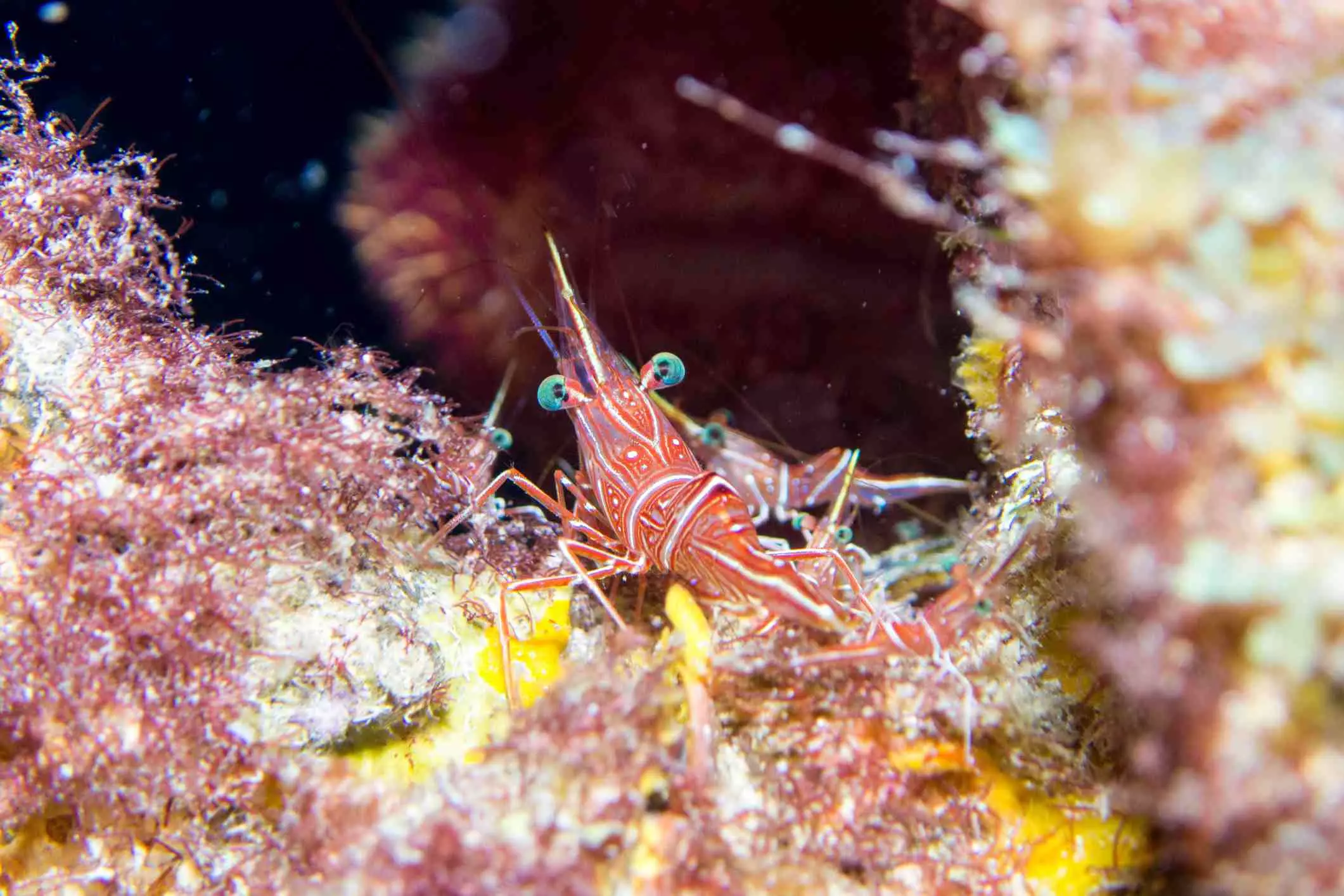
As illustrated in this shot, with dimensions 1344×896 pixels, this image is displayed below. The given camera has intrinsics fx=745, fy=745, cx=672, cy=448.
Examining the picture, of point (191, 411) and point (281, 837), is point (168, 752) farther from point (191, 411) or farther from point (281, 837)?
point (191, 411)

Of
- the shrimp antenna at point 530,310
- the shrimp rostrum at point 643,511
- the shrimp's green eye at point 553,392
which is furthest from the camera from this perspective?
the shrimp antenna at point 530,310

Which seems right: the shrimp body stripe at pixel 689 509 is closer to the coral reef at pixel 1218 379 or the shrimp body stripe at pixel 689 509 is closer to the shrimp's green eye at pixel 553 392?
the shrimp's green eye at pixel 553 392

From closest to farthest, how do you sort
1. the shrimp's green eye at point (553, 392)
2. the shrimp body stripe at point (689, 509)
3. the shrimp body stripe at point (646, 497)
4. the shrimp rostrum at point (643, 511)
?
the shrimp rostrum at point (643, 511), the shrimp body stripe at point (689, 509), the shrimp body stripe at point (646, 497), the shrimp's green eye at point (553, 392)

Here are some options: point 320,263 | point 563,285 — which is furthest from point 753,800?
point 320,263

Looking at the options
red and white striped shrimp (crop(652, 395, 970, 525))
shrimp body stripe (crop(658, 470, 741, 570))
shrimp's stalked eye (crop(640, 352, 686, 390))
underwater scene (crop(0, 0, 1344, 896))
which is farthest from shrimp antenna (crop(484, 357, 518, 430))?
shrimp body stripe (crop(658, 470, 741, 570))

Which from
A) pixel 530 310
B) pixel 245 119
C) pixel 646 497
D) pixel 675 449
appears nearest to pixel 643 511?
pixel 646 497

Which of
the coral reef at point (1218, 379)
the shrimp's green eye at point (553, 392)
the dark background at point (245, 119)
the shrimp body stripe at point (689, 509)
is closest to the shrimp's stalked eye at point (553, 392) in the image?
the shrimp's green eye at point (553, 392)
